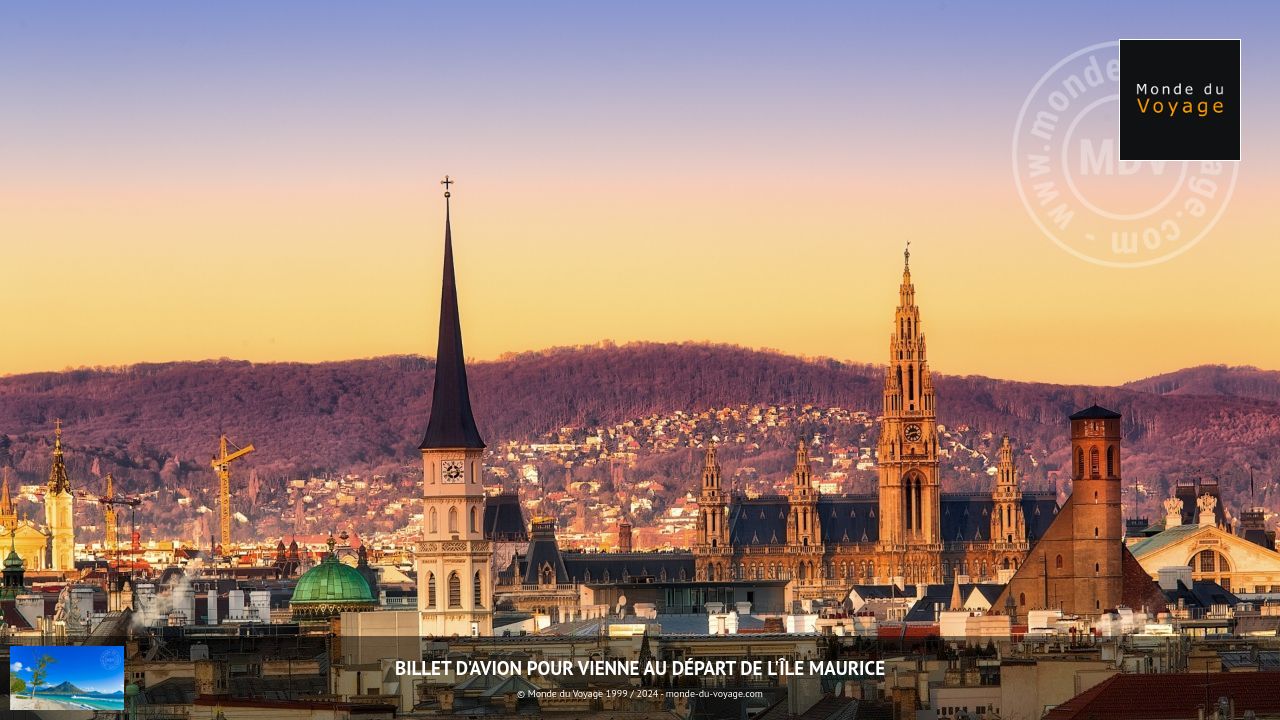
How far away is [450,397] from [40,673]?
88.3 metres

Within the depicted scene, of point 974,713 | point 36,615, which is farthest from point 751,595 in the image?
point 974,713

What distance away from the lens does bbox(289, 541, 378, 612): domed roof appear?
11762 centimetres

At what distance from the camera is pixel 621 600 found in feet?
517

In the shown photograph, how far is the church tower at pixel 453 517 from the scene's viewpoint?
149125 millimetres

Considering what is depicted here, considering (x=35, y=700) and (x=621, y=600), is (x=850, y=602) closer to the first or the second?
(x=621, y=600)

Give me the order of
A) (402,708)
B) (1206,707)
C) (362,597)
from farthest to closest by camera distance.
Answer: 1. (362,597)
2. (402,708)
3. (1206,707)

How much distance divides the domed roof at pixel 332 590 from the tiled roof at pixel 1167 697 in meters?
51.0

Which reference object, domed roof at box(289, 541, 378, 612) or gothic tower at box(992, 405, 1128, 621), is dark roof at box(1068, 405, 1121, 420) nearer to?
gothic tower at box(992, 405, 1128, 621)

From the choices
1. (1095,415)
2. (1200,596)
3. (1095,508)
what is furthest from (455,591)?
(1200,596)

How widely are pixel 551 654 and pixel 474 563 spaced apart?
51698 mm

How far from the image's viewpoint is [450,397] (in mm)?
155375

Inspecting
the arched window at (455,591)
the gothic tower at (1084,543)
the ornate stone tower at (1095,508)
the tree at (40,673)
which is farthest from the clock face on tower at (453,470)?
the tree at (40,673)

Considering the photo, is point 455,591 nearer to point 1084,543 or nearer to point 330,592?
point 1084,543

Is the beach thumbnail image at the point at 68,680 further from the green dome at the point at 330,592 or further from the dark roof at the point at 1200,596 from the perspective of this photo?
the dark roof at the point at 1200,596
